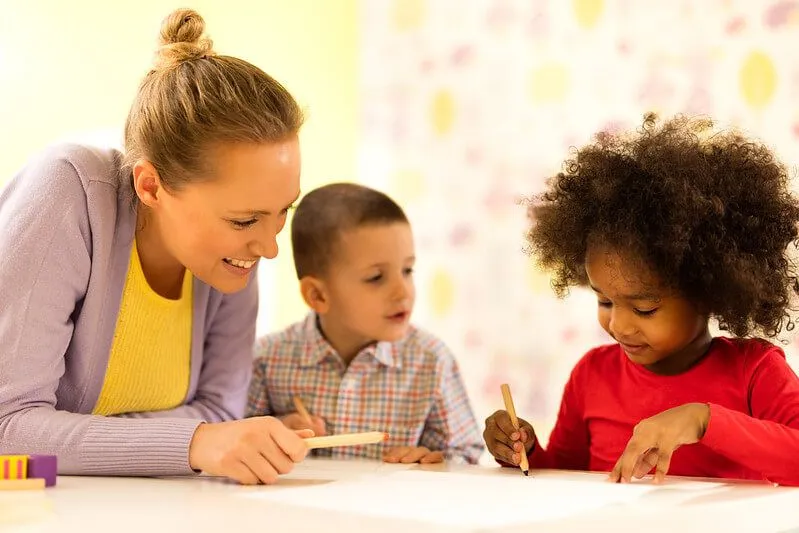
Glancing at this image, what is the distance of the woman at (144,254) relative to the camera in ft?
3.71

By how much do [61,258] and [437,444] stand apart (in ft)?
2.51

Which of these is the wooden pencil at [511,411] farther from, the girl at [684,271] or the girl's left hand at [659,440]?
the girl's left hand at [659,440]

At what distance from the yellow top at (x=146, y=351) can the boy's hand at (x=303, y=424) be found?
0.22 meters

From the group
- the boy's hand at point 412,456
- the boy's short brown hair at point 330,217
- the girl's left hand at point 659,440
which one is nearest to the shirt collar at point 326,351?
the boy's short brown hair at point 330,217

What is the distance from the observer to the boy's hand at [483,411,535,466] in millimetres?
1274

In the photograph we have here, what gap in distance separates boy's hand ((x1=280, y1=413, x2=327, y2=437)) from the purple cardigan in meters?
0.25

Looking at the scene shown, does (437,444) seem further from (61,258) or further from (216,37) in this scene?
(216,37)

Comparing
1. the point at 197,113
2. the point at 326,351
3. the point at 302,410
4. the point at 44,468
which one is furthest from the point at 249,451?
the point at 326,351

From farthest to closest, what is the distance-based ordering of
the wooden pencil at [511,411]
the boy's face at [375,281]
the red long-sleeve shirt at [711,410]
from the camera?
the boy's face at [375,281]
the wooden pencil at [511,411]
the red long-sleeve shirt at [711,410]

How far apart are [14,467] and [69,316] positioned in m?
0.30

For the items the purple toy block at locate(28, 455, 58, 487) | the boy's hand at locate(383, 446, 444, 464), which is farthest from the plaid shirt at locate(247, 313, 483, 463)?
the purple toy block at locate(28, 455, 58, 487)

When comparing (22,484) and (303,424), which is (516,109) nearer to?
(303,424)

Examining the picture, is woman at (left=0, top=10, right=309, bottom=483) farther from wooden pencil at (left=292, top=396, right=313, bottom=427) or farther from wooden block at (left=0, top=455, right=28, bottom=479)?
wooden pencil at (left=292, top=396, right=313, bottom=427)

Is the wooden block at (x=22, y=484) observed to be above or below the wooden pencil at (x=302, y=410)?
above
